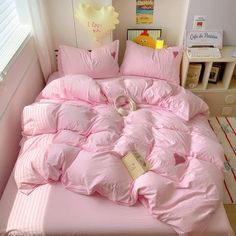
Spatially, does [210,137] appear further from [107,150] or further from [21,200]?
[21,200]

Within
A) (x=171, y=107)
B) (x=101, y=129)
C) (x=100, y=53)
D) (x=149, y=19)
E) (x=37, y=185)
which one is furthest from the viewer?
(x=149, y=19)

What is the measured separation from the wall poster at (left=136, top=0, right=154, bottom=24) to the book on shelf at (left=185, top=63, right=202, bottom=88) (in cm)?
57

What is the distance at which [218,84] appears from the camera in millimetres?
2268

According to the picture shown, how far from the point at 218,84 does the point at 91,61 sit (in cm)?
116

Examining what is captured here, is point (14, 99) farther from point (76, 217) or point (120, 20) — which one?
point (120, 20)

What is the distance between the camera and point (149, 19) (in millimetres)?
2248

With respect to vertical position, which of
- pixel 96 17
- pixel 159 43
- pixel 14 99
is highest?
pixel 96 17

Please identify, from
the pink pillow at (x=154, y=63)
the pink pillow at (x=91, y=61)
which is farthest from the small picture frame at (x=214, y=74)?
the pink pillow at (x=91, y=61)

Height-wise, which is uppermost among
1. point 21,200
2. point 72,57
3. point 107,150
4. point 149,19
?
point 149,19

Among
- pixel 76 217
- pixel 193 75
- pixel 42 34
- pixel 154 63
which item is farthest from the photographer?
pixel 193 75

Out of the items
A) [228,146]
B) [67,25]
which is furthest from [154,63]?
[228,146]

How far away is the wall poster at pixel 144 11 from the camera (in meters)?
2.15

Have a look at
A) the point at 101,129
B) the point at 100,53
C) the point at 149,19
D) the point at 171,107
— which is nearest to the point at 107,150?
the point at 101,129

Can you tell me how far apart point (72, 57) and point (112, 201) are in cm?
127
